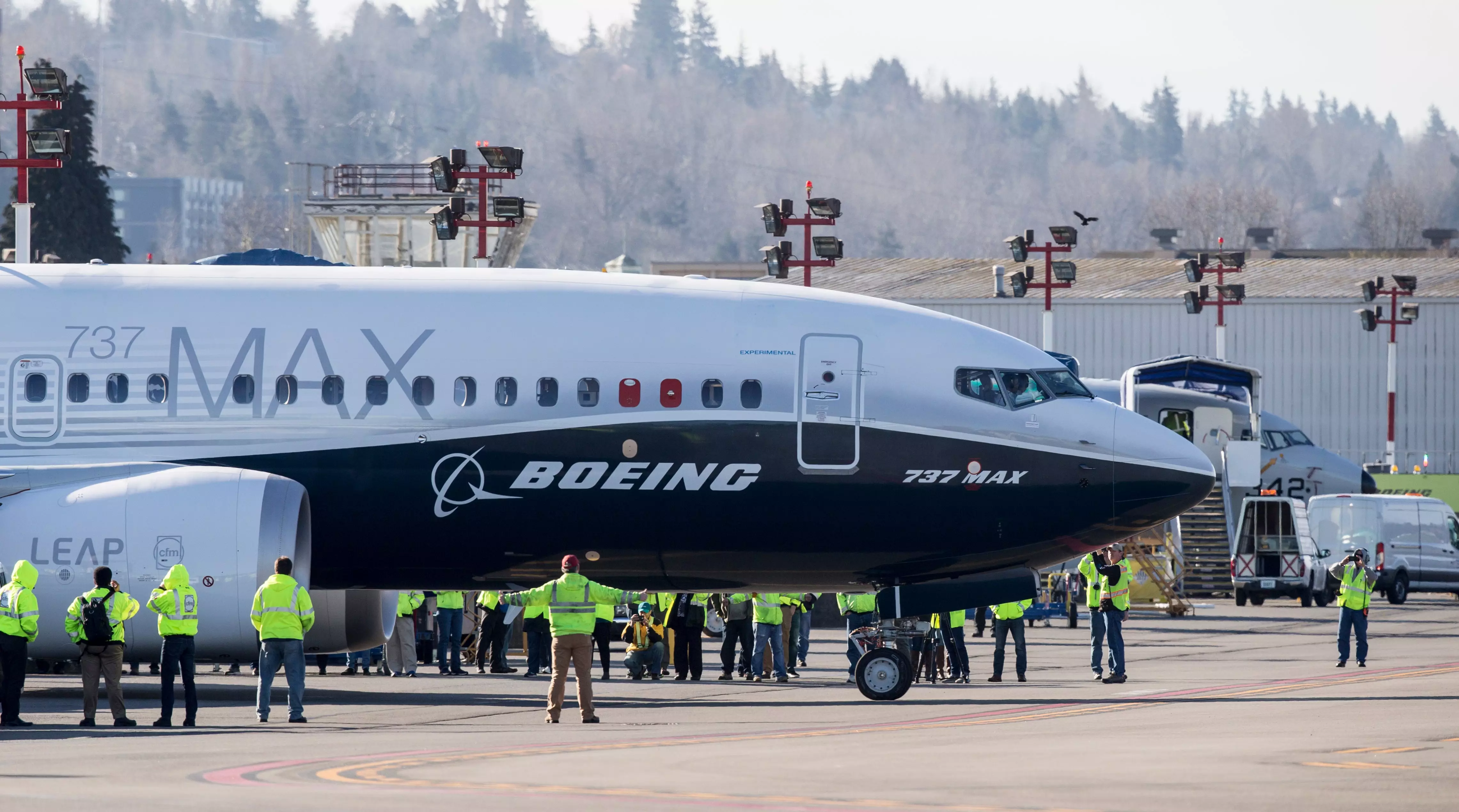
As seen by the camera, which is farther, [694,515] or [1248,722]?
[694,515]

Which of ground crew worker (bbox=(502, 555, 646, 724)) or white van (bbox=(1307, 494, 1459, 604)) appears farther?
white van (bbox=(1307, 494, 1459, 604))

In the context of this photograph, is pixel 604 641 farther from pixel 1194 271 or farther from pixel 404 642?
pixel 1194 271

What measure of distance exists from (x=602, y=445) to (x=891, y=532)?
3.71 meters

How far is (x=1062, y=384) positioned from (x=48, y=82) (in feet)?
61.8

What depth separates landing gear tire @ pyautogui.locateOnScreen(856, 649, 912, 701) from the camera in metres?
24.0

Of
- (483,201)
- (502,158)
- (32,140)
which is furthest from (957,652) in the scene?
(32,140)

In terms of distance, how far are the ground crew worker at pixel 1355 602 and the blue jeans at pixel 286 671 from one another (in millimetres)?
16368

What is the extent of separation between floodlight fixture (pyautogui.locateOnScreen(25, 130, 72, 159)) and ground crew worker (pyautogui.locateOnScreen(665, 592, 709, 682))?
13.4 m

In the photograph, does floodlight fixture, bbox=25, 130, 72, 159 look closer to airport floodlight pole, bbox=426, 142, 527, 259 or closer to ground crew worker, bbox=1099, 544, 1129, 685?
airport floodlight pole, bbox=426, 142, 527, 259

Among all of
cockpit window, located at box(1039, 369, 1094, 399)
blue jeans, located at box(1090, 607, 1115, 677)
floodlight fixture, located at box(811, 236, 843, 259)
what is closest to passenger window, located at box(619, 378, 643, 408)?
cockpit window, located at box(1039, 369, 1094, 399)

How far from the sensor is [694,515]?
23.5 meters

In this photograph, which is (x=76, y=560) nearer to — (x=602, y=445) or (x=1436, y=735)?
(x=602, y=445)

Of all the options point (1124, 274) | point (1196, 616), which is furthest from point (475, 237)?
point (1124, 274)

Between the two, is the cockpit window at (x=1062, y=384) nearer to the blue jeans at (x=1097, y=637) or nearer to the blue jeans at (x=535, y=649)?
the blue jeans at (x=1097, y=637)
